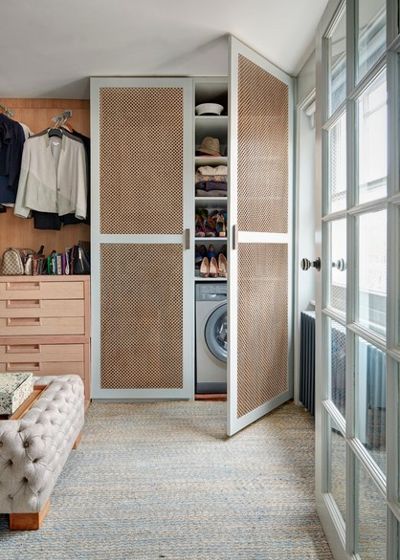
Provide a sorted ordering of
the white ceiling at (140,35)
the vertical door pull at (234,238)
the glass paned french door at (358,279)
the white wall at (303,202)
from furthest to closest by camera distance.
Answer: the white wall at (303,202) < the vertical door pull at (234,238) < the white ceiling at (140,35) < the glass paned french door at (358,279)

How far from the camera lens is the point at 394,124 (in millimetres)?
1028

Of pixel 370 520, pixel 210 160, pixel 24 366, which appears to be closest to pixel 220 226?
pixel 210 160

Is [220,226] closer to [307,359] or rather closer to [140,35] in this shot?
[307,359]

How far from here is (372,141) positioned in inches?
48.6

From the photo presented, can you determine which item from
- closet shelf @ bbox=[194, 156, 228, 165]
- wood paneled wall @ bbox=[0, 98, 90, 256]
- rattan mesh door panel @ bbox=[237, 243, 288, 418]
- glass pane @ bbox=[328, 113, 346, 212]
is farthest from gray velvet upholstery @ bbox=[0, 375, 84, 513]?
closet shelf @ bbox=[194, 156, 228, 165]

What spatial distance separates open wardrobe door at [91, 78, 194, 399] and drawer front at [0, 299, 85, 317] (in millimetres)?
138

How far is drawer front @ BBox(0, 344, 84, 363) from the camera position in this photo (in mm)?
3178

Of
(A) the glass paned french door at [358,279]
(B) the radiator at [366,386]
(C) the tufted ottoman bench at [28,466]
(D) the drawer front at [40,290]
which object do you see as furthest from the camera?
(D) the drawer front at [40,290]

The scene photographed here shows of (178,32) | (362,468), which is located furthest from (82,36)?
(362,468)

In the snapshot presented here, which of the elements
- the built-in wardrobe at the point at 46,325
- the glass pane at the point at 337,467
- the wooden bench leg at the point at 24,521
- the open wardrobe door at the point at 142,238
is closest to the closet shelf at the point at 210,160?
the open wardrobe door at the point at 142,238

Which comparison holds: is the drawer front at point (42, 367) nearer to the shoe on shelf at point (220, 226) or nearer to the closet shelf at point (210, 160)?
the shoe on shelf at point (220, 226)

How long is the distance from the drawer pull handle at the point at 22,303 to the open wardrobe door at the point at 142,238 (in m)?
Result: 0.42

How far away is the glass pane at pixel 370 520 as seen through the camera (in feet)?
3.68

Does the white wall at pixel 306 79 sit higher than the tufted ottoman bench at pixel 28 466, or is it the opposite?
the white wall at pixel 306 79
